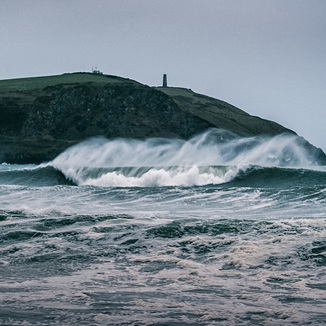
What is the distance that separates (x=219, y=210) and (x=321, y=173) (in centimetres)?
1230

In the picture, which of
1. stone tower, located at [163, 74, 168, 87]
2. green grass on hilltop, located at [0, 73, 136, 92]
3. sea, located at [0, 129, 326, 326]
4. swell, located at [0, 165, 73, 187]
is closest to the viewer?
sea, located at [0, 129, 326, 326]

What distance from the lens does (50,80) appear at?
114 m

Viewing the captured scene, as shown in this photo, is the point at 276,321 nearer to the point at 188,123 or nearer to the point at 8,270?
the point at 8,270

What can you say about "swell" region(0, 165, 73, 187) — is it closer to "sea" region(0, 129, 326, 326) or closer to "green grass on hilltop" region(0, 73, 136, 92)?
"sea" region(0, 129, 326, 326)

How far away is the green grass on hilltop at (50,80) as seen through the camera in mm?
106688

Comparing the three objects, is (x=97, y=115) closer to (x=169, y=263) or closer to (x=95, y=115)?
(x=95, y=115)

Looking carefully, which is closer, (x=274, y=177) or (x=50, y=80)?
(x=274, y=177)

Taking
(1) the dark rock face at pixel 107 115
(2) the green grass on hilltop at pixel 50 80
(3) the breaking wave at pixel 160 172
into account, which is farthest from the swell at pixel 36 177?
(2) the green grass on hilltop at pixel 50 80

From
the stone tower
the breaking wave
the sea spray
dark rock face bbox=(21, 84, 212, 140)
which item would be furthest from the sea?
the stone tower

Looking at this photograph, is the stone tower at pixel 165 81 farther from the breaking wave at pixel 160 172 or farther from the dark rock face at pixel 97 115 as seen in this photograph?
the breaking wave at pixel 160 172

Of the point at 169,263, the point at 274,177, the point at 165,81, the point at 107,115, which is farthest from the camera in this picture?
the point at 165,81

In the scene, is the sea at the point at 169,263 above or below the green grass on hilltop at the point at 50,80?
below

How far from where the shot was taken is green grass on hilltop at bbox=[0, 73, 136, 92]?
107 m

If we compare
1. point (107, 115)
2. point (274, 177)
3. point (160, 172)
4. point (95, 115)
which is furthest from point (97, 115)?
point (274, 177)
